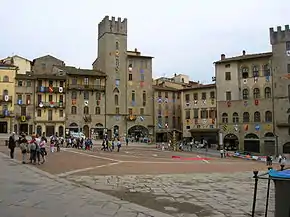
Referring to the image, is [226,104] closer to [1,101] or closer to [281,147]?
[281,147]

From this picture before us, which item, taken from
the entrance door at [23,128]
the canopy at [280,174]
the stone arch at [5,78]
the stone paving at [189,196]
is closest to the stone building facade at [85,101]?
the entrance door at [23,128]

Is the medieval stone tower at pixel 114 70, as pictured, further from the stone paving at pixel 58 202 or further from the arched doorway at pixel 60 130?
the stone paving at pixel 58 202

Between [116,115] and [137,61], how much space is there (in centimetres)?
1222

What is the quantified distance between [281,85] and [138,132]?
3013 centimetres

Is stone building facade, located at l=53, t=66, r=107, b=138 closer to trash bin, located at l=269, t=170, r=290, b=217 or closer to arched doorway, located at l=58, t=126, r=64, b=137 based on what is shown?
arched doorway, located at l=58, t=126, r=64, b=137

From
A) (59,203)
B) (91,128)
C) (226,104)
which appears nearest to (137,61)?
(91,128)

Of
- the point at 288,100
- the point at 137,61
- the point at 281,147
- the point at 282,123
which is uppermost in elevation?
the point at 137,61

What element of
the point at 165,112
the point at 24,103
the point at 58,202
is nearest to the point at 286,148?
the point at 165,112

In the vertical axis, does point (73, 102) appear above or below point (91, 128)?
above

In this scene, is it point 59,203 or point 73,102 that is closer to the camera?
point 59,203

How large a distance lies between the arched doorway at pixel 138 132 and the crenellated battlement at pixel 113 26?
779 inches

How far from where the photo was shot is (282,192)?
6.12m

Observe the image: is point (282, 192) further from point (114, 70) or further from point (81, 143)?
point (114, 70)

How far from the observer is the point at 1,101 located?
67375mm
